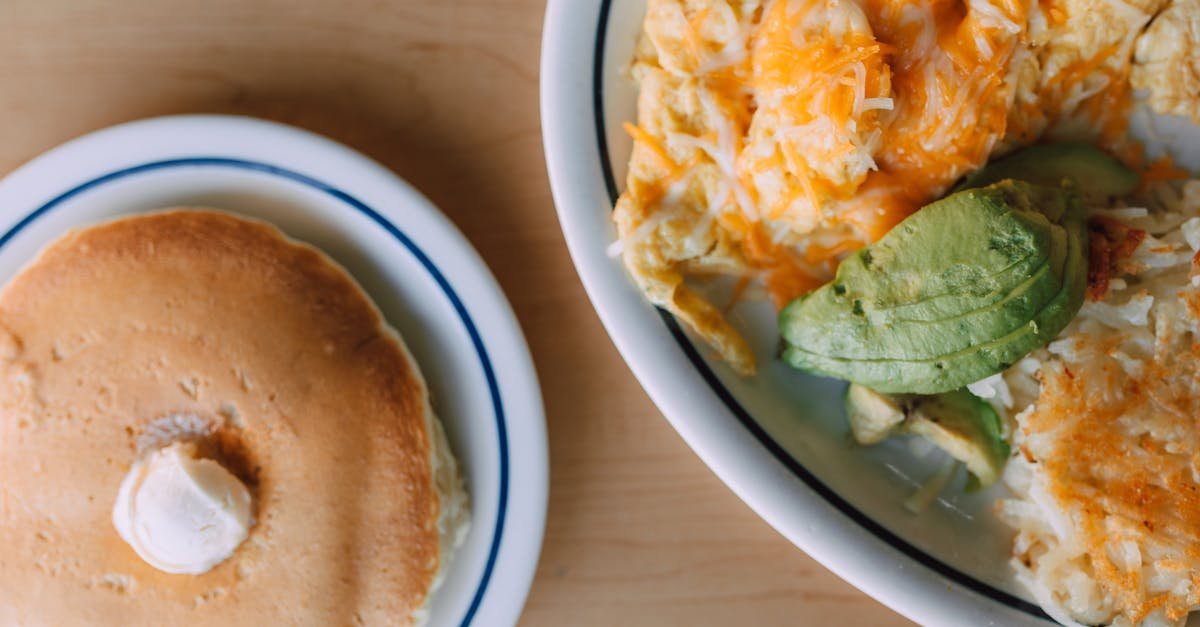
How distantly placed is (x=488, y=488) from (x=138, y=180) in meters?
0.72

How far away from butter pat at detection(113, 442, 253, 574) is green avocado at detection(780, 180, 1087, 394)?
85 cm

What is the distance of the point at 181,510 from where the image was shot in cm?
127

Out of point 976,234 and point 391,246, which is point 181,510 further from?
point 976,234

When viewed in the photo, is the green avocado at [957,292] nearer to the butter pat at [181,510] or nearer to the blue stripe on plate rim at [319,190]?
the blue stripe on plate rim at [319,190]

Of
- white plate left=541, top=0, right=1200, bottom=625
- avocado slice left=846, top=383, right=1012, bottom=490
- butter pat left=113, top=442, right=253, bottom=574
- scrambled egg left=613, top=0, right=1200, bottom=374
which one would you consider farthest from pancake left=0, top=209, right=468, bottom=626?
avocado slice left=846, top=383, right=1012, bottom=490

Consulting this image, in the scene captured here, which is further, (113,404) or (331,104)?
(331,104)

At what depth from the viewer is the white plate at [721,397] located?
1.32 metres

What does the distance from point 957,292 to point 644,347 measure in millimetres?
427

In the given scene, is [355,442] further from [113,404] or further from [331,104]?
[331,104]

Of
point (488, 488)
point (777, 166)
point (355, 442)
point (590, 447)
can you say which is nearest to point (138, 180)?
point (355, 442)

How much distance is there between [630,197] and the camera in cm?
130

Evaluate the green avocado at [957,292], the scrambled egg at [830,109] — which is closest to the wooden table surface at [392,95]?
the scrambled egg at [830,109]

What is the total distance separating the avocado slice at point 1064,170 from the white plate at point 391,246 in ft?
2.43

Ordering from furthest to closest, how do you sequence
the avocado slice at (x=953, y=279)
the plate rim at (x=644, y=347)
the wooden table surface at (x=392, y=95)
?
the wooden table surface at (x=392, y=95), the plate rim at (x=644, y=347), the avocado slice at (x=953, y=279)
